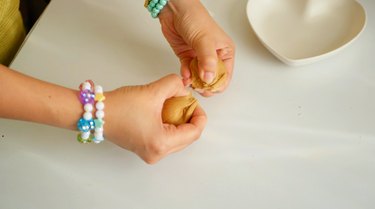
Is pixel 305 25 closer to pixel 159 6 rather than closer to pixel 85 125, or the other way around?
pixel 159 6

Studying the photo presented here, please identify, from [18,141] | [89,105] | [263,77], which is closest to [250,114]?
[263,77]

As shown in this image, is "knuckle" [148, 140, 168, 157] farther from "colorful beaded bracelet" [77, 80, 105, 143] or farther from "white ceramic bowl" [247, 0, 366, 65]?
"white ceramic bowl" [247, 0, 366, 65]

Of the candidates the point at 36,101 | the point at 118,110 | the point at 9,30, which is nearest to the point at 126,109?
the point at 118,110

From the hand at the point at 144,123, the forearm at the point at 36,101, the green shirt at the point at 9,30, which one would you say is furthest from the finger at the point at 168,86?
the green shirt at the point at 9,30

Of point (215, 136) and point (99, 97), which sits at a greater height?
point (99, 97)

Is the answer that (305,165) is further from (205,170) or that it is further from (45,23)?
(45,23)

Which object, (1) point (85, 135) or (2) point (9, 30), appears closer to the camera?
(1) point (85, 135)

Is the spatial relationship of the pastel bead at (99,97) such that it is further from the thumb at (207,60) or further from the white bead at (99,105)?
the thumb at (207,60)

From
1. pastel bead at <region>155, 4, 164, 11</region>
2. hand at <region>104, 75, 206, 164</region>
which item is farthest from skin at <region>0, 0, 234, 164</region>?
pastel bead at <region>155, 4, 164, 11</region>
